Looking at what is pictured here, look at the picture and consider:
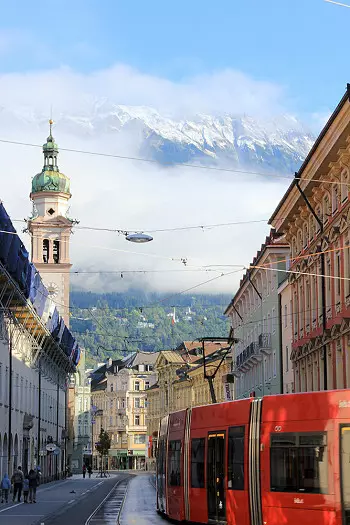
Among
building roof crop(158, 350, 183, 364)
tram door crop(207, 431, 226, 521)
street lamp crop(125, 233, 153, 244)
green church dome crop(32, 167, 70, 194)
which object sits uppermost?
green church dome crop(32, 167, 70, 194)

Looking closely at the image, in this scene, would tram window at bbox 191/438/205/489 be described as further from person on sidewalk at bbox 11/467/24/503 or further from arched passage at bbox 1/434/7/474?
arched passage at bbox 1/434/7/474

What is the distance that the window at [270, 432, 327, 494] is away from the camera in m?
22.7

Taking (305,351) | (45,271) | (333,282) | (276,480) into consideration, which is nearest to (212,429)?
(276,480)

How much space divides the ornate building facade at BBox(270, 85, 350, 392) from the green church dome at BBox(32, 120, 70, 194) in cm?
7750

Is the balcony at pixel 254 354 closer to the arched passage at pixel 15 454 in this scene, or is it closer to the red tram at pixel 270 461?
the arched passage at pixel 15 454

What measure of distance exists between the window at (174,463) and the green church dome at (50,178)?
323 ft

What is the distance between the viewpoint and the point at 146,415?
644 feet

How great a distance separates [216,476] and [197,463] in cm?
220

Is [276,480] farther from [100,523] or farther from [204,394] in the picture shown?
[204,394]

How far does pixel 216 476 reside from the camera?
94.6 ft

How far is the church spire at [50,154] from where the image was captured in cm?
13300

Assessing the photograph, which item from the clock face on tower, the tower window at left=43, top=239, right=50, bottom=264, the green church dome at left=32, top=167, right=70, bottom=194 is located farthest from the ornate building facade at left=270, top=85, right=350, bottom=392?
the green church dome at left=32, top=167, right=70, bottom=194

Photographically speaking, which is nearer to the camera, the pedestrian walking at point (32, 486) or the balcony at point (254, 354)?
the pedestrian walking at point (32, 486)

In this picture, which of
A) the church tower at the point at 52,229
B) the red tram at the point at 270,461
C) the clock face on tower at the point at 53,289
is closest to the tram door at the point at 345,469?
the red tram at the point at 270,461
